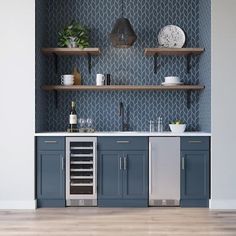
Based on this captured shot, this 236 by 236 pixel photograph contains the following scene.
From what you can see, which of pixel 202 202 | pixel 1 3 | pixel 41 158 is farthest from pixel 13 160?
pixel 202 202

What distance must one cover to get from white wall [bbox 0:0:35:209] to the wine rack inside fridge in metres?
0.45

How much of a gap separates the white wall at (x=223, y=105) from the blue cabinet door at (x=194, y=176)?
0.12m

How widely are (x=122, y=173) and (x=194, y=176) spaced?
0.88m

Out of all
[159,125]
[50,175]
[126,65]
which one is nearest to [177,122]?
[159,125]

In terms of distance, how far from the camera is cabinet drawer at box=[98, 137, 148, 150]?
5258 millimetres

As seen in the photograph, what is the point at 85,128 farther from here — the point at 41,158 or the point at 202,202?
the point at 202,202

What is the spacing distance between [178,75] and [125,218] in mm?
2231

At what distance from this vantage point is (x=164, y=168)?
5234mm

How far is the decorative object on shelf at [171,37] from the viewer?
228 inches

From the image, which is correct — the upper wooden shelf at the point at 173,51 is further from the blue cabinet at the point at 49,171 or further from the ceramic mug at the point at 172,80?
the blue cabinet at the point at 49,171

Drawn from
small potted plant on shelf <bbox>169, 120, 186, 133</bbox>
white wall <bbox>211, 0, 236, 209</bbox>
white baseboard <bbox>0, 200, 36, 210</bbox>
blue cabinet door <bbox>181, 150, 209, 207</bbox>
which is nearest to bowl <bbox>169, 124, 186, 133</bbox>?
small potted plant on shelf <bbox>169, 120, 186, 133</bbox>

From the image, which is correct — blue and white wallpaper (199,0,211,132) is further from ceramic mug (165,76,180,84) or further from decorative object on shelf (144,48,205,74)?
ceramic mug (165,76,180,84)

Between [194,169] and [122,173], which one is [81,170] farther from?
[194,169]

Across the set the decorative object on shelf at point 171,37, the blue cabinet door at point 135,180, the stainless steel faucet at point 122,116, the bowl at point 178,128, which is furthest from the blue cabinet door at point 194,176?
the decorative object on shelf at point 171,37
